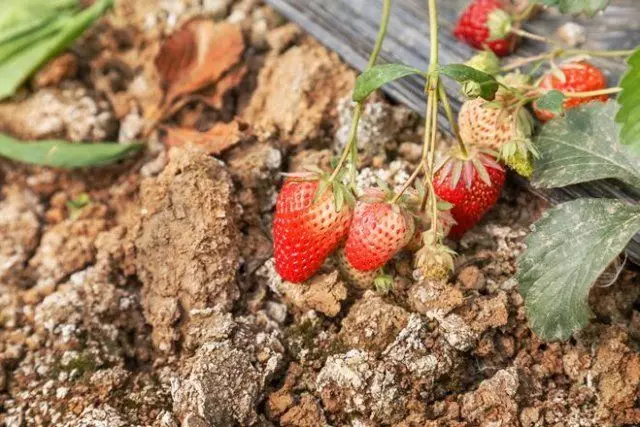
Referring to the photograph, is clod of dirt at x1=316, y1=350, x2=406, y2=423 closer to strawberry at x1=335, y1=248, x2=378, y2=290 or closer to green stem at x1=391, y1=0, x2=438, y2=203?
strawberry at x1=335, y1=248, x2=378, y2=290

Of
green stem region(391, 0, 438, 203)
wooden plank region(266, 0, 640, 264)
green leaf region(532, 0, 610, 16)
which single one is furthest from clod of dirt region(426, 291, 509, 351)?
green leaf region(532, 0, 610, 16)

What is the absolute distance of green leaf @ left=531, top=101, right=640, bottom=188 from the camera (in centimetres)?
143

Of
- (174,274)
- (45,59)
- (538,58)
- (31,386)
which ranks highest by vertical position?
(538,58)

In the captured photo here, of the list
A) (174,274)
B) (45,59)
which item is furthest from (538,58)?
(45,59)

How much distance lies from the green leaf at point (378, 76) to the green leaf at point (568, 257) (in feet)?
1.15

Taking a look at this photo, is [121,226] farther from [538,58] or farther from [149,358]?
[538,58]

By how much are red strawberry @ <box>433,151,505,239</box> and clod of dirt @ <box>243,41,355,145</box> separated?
1.17ft

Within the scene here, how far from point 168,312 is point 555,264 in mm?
686

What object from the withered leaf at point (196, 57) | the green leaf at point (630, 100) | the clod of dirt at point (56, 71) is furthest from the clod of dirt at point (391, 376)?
the clod of dirt at point (56, 71)

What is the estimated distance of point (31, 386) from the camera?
4.73ft

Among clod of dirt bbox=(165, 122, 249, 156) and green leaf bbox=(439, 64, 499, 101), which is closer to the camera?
green leaf bbox=(439, 64, 499, 101)

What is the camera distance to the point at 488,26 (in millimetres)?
1697

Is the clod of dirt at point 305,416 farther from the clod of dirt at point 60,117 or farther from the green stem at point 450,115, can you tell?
the clod of dirt at point 60,117

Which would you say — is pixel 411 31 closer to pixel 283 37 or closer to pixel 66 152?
pixel 283 37
